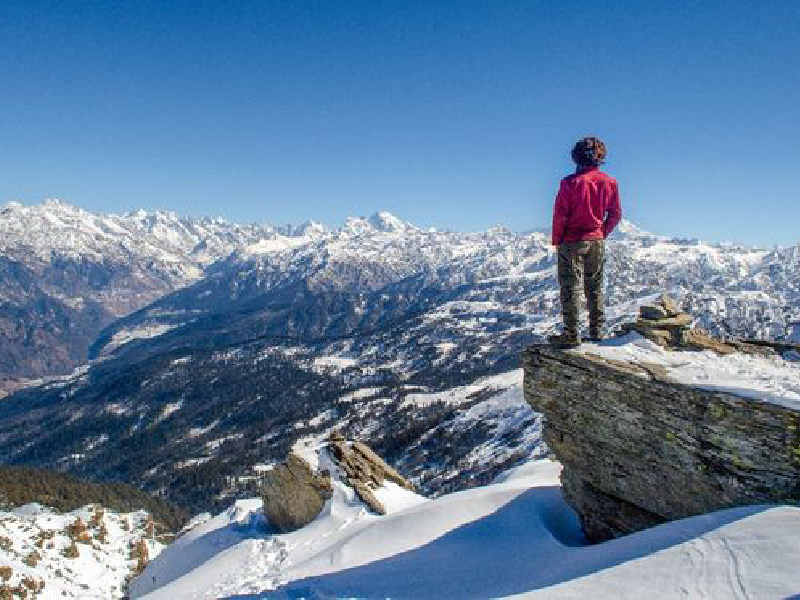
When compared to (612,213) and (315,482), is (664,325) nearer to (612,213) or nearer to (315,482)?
(612,213)

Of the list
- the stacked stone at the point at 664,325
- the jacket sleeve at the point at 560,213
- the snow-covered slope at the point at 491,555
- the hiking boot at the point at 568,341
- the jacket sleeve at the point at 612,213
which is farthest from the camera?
the stacked stone at the point at 664,325

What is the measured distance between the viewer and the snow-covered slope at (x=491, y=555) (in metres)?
10.4

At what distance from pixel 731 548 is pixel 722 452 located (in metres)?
3.47

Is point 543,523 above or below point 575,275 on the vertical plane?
below

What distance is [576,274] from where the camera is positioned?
57.9ft

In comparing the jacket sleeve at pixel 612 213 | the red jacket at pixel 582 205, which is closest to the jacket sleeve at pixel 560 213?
the red jacket at pixel 582 205

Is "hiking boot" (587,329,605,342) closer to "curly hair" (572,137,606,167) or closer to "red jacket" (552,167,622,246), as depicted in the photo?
"red jacket" (552,167,622,246)

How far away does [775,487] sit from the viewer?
12.6m

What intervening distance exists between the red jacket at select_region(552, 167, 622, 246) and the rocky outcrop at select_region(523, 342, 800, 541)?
Result: 383 cm

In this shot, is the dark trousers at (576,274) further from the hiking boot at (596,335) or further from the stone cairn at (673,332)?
the stone cairn at (673,332)

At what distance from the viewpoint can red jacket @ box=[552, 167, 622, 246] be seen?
1711cm

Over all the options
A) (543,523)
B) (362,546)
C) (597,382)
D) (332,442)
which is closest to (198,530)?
(332,442)

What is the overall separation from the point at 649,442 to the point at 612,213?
7.16 meters

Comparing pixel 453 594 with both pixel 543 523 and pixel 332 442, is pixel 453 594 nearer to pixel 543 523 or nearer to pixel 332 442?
pixel 543 523
